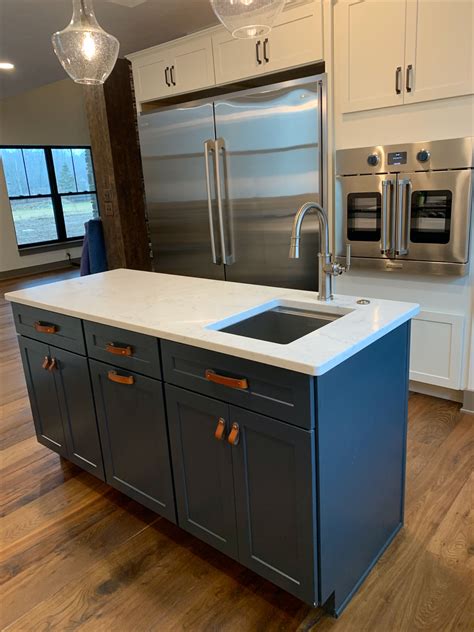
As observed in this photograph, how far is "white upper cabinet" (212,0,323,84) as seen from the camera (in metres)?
2.72

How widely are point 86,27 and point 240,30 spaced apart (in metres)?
0.65

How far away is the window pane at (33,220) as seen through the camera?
7.85 metres

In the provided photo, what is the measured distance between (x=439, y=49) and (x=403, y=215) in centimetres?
81

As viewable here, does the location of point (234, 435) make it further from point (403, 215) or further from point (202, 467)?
point (403, 215)

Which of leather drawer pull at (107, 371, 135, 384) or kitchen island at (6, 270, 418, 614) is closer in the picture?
kitchen island at (6, 270, 418, 614)

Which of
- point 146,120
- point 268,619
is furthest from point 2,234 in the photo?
point 268,619

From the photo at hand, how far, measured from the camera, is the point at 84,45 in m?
1.89

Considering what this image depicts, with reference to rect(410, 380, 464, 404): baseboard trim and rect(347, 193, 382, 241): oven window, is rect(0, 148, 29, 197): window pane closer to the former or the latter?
rect(347, 193, 382, 241): oven window

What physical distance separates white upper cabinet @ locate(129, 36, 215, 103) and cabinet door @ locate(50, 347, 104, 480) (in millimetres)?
2230

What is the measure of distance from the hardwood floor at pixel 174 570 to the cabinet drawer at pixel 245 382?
713mm

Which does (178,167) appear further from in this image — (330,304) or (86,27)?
(330,304)

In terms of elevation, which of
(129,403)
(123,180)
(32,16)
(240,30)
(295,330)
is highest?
(32,16)

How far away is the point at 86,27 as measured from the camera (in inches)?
73.7

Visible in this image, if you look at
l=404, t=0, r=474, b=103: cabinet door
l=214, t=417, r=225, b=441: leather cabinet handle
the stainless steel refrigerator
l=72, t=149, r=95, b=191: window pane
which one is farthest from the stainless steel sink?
l=72, t=149, r=95, b=191: window pane
